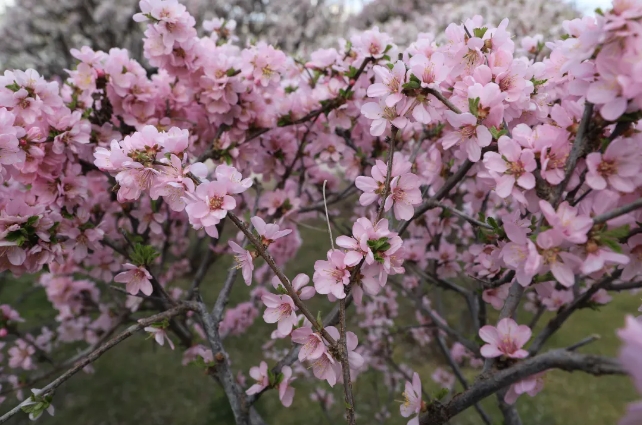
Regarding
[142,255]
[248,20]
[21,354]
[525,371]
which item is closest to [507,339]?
[525,371]

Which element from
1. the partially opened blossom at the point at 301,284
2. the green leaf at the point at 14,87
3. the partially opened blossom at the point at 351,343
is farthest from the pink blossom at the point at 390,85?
the green leaf at the point at 14,87

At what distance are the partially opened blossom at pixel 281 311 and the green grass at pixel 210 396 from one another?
3.16 meters

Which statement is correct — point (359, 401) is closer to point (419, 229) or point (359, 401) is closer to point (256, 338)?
point (256, 338)

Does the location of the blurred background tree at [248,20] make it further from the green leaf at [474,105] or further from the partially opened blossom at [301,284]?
the partially opened blossom at [301,284]

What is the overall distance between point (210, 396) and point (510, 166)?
436 centimetres

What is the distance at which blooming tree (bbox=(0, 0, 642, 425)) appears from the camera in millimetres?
1037

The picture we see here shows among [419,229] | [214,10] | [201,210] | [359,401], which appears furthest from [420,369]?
[214,10]

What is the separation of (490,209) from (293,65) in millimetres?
2025

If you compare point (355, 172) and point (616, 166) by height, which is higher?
point (616, 166)

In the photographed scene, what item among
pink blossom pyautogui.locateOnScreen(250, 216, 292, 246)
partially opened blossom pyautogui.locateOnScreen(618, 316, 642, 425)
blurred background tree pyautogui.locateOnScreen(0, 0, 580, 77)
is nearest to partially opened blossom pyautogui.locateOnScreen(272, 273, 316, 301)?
pink blossom pyautogui.locateOnScreen(250, 216, 292, 246)

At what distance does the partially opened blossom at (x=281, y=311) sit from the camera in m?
1.28

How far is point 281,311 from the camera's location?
1315mm

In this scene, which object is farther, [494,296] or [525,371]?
[494,296]

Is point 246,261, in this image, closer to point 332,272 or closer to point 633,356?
point 332,272
